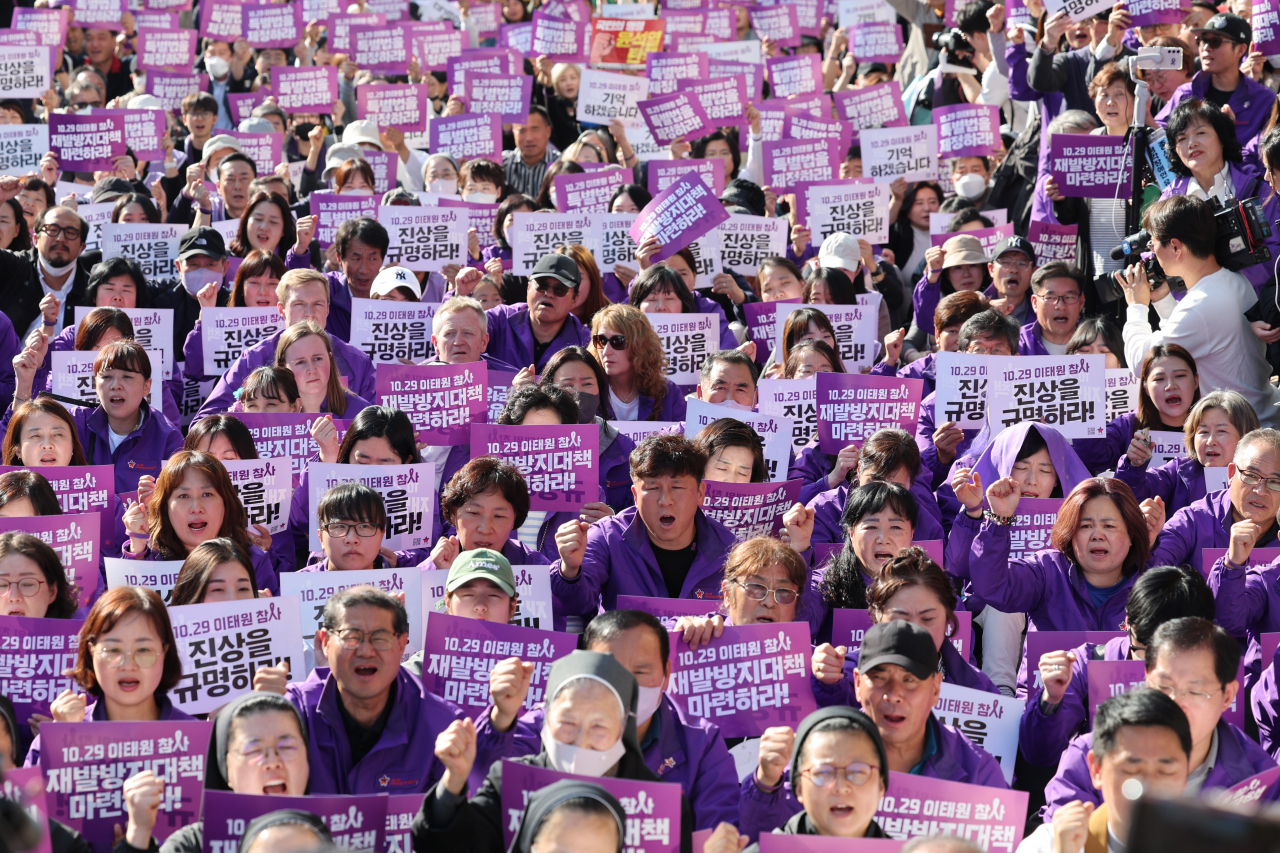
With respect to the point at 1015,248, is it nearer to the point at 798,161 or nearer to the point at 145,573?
the point at 798,161

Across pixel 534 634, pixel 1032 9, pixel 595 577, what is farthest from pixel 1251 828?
pixel 1032 9

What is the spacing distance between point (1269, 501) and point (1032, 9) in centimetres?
787

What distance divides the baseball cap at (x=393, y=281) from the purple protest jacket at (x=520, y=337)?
26.5 inches

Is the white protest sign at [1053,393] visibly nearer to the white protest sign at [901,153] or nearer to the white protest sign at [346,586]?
the white protest sign at [346,586]

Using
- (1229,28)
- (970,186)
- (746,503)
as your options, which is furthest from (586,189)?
(746,503)

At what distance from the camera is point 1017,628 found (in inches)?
258

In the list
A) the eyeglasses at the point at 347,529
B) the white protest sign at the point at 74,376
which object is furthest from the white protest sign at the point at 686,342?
the eyeglasses at the point at 347,529

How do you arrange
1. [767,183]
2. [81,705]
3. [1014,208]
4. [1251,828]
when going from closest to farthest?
[1251,828], [81,705], [1014,208], [767,183]

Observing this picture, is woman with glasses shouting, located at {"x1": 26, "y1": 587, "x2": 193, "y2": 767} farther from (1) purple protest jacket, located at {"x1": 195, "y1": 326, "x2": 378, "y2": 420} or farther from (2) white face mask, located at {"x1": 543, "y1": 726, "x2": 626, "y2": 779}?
(1) purple protest jacket, located at {"x1": 195, "y1": 326, "x2": 378, "y2": 420}

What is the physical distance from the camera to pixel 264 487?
23.1ft

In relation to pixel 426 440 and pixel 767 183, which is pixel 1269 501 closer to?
pixel 426 440

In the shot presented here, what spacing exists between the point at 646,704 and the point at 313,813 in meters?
1.19

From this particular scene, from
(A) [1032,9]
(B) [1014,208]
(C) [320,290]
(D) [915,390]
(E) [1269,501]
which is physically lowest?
(E) [1269,501]

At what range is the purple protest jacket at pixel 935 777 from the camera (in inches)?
189
